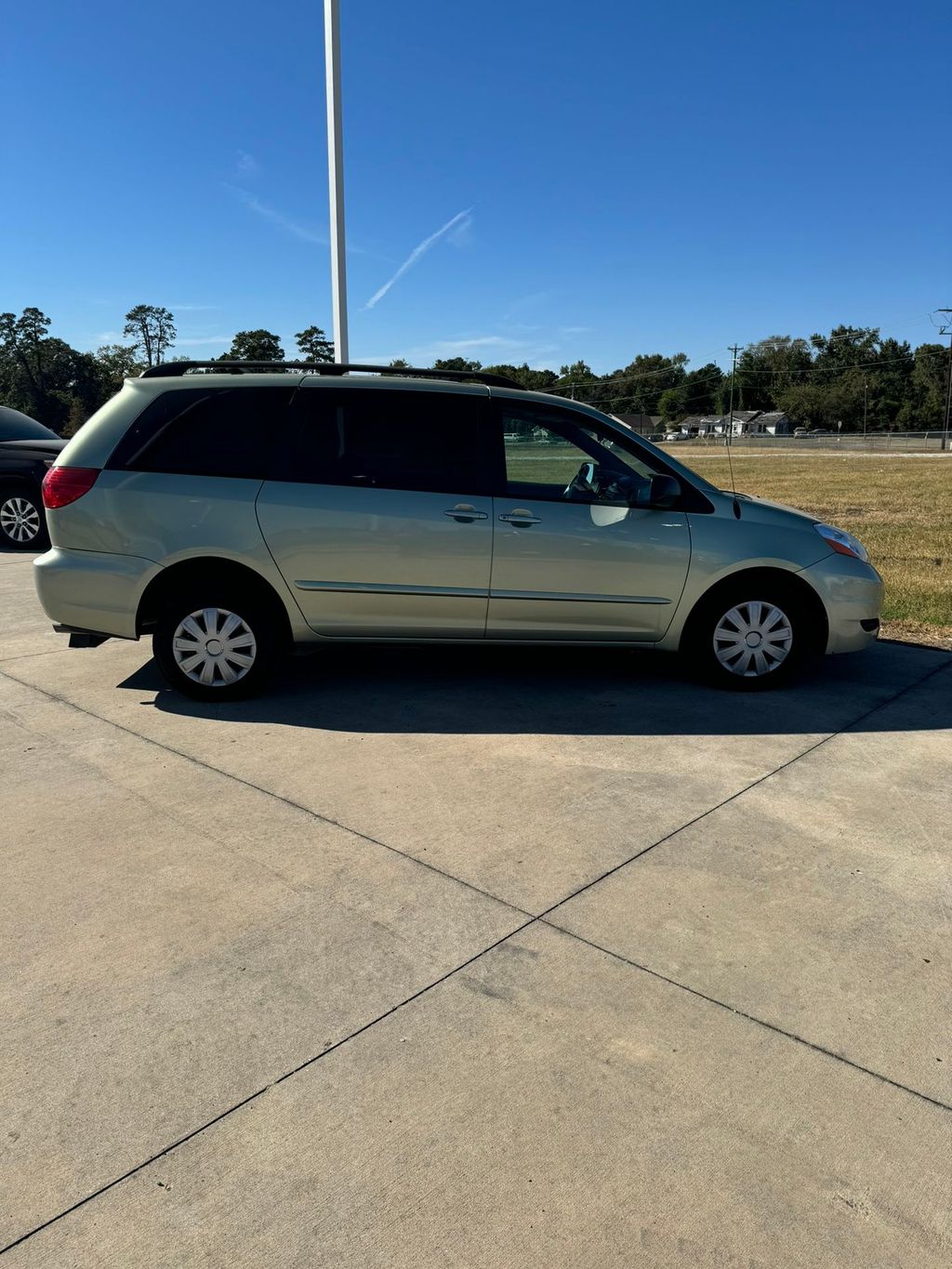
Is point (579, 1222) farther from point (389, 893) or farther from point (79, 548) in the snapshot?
point (79, 548)

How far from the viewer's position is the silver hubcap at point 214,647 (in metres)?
5.04

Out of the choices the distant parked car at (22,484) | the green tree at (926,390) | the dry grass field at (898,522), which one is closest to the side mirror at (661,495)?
the dry grass field at (898,522)

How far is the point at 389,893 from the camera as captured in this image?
3.15m

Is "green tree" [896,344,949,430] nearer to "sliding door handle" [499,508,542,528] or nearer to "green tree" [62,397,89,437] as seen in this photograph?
"green tree" [62,397,89,437]

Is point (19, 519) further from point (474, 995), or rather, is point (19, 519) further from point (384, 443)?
point (474, 995)

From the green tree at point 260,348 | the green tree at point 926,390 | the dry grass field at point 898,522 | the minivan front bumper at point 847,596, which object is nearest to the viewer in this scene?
the minivan front bumper at point 847,596

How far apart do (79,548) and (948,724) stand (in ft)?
15.7

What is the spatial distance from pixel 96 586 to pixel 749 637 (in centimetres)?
370

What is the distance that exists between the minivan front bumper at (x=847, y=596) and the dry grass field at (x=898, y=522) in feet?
5.90

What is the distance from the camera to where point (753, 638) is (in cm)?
541

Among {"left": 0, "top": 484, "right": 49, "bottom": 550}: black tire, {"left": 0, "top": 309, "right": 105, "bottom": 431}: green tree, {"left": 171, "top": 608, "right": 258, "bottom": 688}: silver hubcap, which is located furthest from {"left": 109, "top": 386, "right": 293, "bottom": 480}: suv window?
{"left": 0, "top": 309, "right": 105, "bottom": 431}: green tree

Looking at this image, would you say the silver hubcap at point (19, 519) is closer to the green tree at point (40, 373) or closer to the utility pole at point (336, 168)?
the utility pole at point (336, 168)

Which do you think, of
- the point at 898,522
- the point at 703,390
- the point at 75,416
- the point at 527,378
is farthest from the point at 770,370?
the point at 898,522

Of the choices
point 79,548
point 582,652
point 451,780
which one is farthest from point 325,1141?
point 582,652
